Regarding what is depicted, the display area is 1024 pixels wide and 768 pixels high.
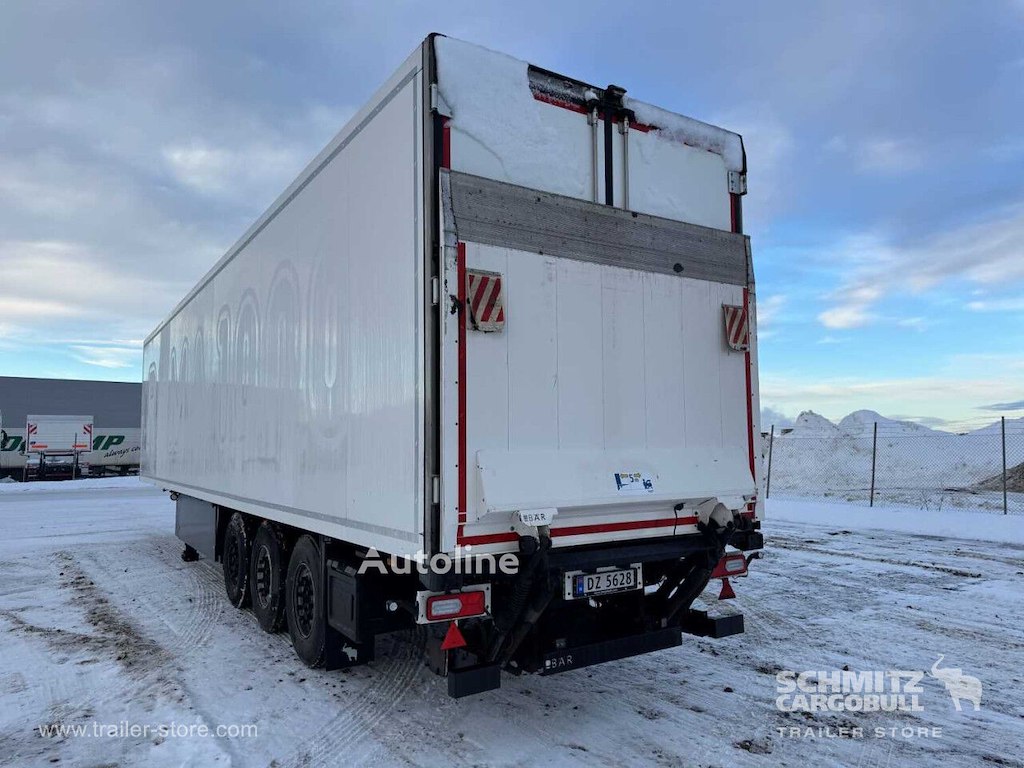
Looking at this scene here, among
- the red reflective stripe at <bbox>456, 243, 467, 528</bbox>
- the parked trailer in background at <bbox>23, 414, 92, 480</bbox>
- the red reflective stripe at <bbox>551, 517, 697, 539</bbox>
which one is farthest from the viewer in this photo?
the parked trailer in background at <bbox>23, 414, 92, 480</bbox>

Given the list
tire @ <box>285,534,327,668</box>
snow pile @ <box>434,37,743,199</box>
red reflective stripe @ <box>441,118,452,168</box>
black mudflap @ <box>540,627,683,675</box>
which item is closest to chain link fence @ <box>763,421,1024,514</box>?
black mudflap @ <box>540,627,683,675</box>

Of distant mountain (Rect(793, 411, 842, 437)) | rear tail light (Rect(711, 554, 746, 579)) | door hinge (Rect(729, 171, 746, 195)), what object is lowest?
rear tail light (Rect(711, 554, 746, 579))

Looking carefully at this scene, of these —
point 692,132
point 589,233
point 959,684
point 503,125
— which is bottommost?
point 959,684

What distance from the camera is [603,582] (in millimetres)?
4160

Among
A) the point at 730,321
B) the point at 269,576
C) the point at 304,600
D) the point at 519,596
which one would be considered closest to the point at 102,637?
the point at 269,576

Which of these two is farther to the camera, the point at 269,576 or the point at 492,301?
the point at 269,576

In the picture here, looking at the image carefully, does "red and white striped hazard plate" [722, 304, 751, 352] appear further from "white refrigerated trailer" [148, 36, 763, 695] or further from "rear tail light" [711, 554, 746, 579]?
"rear tail light" [711, 554, 746, 579]

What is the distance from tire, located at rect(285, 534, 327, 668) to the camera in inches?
199

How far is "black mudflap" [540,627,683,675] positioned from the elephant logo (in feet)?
5.99

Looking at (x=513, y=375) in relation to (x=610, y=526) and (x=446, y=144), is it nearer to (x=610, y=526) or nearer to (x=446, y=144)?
(x=610, y=526)

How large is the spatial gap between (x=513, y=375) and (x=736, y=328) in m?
1.90

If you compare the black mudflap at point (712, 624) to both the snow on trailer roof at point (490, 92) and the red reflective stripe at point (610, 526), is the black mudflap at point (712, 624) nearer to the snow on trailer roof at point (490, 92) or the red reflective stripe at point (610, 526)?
the red reflective stripe at point (610, 526)

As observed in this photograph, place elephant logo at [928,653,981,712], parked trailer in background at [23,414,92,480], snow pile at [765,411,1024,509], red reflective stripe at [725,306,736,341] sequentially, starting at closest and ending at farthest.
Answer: elephant logo at [928,653,981,712], red reflective stripe at [725,306,736,341], snow pile at [765,411,1024,509], parked trailer in background at [23,414,92,480]

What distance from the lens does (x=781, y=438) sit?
876 inches
